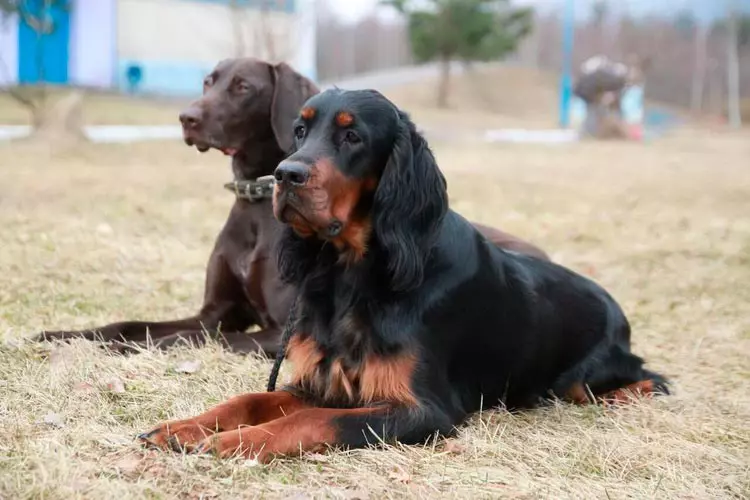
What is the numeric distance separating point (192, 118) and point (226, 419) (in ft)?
7.40

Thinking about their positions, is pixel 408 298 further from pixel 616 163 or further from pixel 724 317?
pixel 616 163

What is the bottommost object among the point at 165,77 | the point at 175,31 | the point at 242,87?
the point at 165,77

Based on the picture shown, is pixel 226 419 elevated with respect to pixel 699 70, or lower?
lower

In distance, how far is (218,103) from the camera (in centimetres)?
491

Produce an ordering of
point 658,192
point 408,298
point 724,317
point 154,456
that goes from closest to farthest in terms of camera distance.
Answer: point 154,456 < point 408,298 < point 724,317 < point 658,192

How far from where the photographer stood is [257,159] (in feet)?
16.0

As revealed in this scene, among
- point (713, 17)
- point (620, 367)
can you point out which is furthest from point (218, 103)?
point (713, 17)

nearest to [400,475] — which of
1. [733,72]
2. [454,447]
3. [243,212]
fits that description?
[454,447]

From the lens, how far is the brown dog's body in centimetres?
457

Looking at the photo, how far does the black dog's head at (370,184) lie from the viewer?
9.96 feet

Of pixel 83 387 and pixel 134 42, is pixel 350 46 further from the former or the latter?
pixel 83 387

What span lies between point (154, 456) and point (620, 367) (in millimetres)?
2148

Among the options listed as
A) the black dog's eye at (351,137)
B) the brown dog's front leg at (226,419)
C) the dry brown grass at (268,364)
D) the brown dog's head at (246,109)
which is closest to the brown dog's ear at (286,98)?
the brown dog's head at (246,109)

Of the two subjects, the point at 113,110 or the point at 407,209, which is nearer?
the point at 407,209
